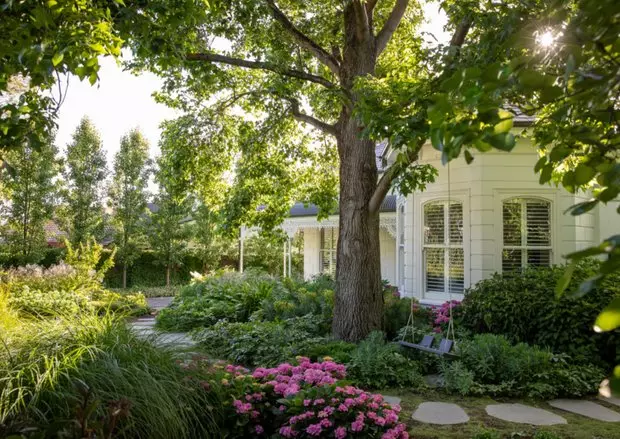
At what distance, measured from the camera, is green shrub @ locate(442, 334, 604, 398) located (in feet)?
18.7

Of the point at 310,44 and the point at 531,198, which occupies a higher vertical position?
the point at 310,44

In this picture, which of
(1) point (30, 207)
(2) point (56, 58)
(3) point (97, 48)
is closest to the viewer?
(2) point (56, 58)

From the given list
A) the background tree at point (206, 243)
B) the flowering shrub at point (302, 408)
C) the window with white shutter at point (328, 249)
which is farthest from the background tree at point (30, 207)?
the flowering shrub at point (302, 408)

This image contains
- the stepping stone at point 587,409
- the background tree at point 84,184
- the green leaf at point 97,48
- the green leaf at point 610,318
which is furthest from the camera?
the background tree at point 84,184

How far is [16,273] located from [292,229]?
8.87m

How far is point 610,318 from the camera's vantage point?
2.73ft

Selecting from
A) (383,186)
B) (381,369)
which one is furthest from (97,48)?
(383,186)

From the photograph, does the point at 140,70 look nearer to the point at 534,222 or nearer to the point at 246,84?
the point at 246,84

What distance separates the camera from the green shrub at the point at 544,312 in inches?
267

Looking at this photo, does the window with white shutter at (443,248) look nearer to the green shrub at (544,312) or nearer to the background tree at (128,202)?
the green shrub at (544,312)

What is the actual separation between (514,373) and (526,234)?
3.49m

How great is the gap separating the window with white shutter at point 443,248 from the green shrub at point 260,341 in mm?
2634

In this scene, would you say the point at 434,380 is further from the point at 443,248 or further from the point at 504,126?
the point at 504,126

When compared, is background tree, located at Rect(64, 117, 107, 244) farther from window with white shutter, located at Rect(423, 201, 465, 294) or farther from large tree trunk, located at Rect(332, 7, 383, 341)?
large tree trunk, located at Rect(332, 7, 383, 341)
